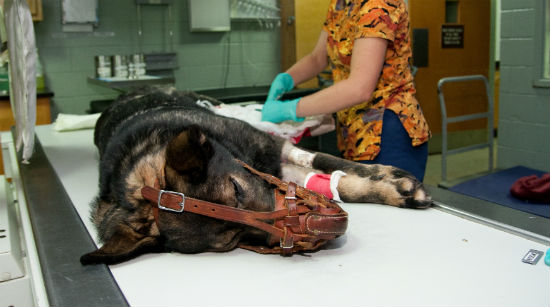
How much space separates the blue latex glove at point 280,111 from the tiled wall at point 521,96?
8.59 ft

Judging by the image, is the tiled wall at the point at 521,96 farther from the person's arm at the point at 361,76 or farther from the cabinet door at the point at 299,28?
the person's arm at the point at 361,76

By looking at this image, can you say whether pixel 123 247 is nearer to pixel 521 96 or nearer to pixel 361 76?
pixel 361 76

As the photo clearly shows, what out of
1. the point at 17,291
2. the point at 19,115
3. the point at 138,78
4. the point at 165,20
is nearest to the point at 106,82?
the point at 138,78

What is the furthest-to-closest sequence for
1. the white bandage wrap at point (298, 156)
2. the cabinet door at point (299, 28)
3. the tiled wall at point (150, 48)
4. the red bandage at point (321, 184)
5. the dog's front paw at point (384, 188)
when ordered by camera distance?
the tiled wall at point (150, 48) < the cabinet door at point (299, 28) < the white bandage wrap at point (298, 156) < the red bandage at point (321, 184) < the dog's front paw at point (384, 188)

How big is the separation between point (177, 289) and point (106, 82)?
2.95 m

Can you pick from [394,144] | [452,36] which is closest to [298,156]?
[394,144]

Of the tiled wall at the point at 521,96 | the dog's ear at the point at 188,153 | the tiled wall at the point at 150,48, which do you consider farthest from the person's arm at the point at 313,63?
the tiled wall at the point at 521,96

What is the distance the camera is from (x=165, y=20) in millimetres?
4211

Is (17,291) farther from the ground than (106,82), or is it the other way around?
(106,82)

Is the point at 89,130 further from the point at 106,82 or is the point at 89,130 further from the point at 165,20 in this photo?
the point at 165,20

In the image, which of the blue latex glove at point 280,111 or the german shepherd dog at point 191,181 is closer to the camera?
the german shepherd dog at point 191,181

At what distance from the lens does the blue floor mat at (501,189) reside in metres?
2.54

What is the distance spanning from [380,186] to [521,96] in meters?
3.09

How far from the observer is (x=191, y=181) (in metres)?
1.07
